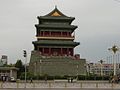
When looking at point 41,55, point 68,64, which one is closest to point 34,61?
point 41,55

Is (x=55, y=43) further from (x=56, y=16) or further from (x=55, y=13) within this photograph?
(x=55, y=13)

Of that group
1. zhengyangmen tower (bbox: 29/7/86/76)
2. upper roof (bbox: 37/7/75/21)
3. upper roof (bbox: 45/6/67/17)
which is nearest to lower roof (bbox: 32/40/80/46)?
zhengyangmen tower (bbox: 29/7/86/76)

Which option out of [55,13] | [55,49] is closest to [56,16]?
[55,13]

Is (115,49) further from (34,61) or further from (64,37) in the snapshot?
(34,61)

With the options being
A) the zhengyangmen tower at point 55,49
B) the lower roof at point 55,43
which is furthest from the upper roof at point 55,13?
the lower roof at point 55,43

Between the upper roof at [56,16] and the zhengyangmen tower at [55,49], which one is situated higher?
the upper roof at [56,16]

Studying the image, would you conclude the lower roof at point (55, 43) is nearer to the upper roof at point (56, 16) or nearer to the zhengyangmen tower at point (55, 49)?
the zhengyangmen tower at point (55, 49)

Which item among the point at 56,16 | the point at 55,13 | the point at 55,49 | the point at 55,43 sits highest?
the point at 55,13

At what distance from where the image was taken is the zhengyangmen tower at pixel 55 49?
6744cm

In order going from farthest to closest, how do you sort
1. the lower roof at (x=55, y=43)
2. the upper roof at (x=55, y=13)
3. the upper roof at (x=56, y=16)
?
the upper roof at (x=55, y=13) → the upper roof at (x=56, y=16) → the lower roof at (x=55, y=43)

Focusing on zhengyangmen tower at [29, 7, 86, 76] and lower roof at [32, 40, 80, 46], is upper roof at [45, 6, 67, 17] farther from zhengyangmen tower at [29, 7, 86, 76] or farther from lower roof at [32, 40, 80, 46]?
lower roof at [32, 40, 80, 46]

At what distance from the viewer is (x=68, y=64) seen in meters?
68.1

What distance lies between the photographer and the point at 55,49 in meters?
76.3

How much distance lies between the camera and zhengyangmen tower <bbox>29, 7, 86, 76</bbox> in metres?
67.4
